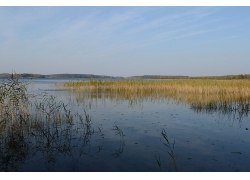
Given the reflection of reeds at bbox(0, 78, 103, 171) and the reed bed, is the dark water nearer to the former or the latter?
the reflection of reeds at bbox(0, 78, 103, 171)

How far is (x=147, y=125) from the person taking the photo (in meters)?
7.75

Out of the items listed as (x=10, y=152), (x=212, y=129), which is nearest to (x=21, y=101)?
(x=10, y=152)

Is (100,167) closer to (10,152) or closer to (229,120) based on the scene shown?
(10,152)

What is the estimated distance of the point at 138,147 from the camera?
5406 mm

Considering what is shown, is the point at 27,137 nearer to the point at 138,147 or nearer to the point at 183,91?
the point at 138,147

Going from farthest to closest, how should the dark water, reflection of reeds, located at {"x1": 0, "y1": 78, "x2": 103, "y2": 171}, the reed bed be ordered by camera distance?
1. the reed bed
2. reflection of reeds, located at {"x1": 0, "y1": 78, "x2": 103, "y2": 171}
3. the dark water

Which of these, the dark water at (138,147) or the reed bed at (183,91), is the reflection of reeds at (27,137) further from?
the reed bed at (183,91)

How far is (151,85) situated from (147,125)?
14076 millimetres

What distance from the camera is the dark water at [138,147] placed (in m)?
4.28

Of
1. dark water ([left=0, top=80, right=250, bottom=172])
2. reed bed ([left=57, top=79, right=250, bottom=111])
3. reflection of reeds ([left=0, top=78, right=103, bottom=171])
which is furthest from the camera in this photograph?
reed bed ([left=57, top=79, right=250, bottom=111])

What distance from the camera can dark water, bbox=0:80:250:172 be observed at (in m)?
4.28

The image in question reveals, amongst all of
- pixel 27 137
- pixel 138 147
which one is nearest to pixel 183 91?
pixel 138 147

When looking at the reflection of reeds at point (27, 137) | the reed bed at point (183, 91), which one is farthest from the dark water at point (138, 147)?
the reed bed at point (183, 91)

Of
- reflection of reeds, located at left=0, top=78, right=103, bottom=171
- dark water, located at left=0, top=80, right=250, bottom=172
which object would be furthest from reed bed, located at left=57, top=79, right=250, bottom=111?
reflection of reeds, located at left=0, top=78, right=103, bottom=171
